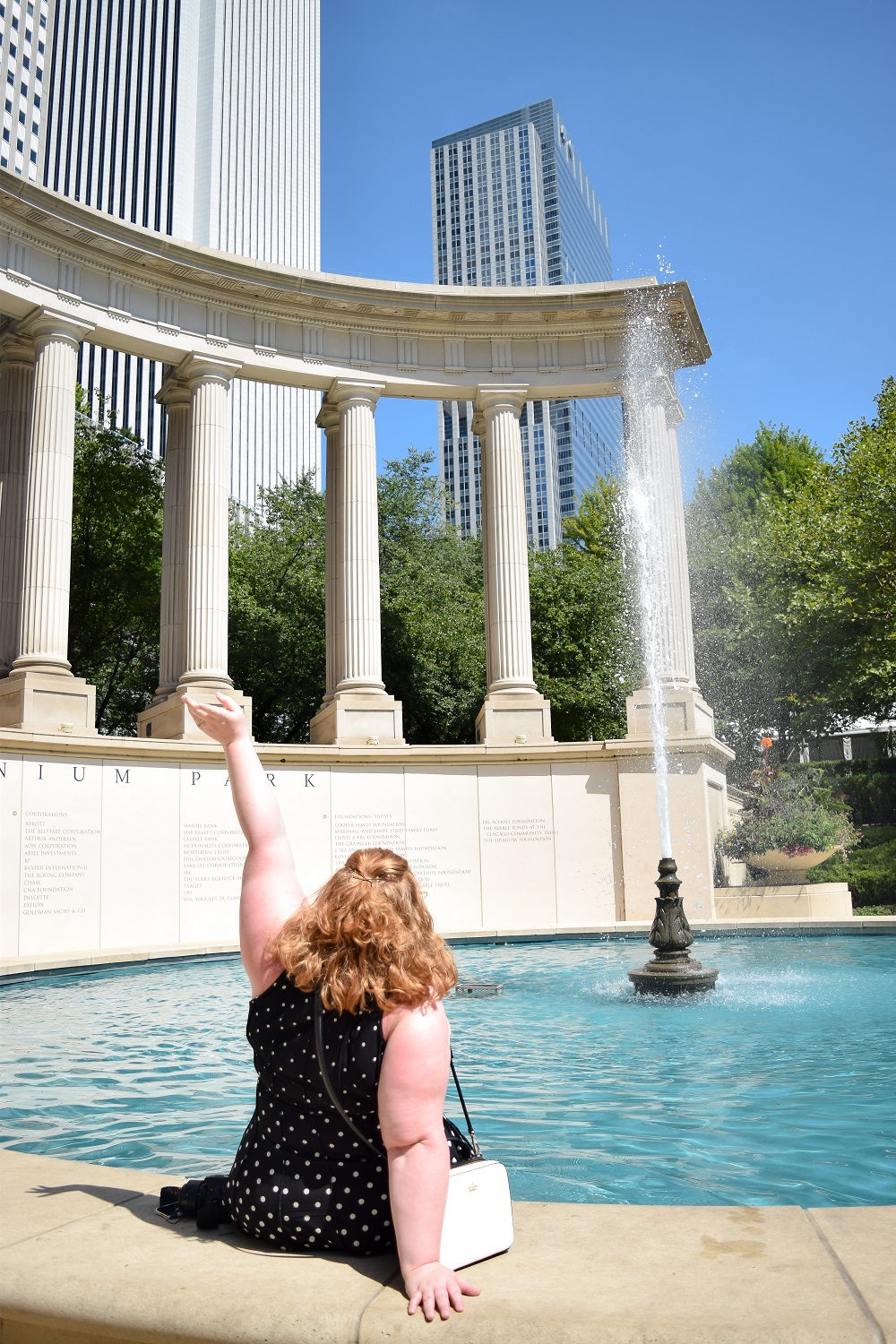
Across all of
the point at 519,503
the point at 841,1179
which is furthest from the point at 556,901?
the point at 841,1179

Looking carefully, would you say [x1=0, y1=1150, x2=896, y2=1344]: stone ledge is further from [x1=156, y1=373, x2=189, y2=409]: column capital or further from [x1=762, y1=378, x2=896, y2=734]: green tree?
[x1=762, y1=378, x2=896, y2=734]: green tree

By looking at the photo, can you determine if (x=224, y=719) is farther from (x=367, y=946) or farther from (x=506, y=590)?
(x=506, y=590)

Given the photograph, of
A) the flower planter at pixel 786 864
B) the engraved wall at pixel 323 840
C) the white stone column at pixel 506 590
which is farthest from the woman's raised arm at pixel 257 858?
the flower planter at pixel 786 864

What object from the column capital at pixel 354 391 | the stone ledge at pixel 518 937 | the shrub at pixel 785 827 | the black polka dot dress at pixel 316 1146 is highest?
the column capital at pixel 354 391

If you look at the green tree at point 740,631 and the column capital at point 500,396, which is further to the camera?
the green tree at point 740,631

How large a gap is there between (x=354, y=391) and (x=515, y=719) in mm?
11395

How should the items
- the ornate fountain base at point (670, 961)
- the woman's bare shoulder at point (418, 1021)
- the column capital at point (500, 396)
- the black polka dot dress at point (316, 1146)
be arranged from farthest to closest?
the column capital at point (500, 396)
the ornate fountain base at point (670, 961)
the black polka dot dress at point (316, 1146)
the woman's bare shoulder at point (418, 1021)

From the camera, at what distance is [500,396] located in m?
34.8

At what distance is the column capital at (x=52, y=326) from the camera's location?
29.5m

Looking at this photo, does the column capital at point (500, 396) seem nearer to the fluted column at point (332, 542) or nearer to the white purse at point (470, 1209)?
the fluted column at point (332, 542)

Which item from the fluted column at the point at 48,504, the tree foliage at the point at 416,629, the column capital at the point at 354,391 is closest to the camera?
the fluted column at the point at 48,504

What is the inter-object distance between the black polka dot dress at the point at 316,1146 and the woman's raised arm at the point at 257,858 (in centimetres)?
21

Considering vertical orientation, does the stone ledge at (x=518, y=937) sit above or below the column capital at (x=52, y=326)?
below

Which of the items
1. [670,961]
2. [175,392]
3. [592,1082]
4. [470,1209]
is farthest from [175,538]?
[470,1209]
